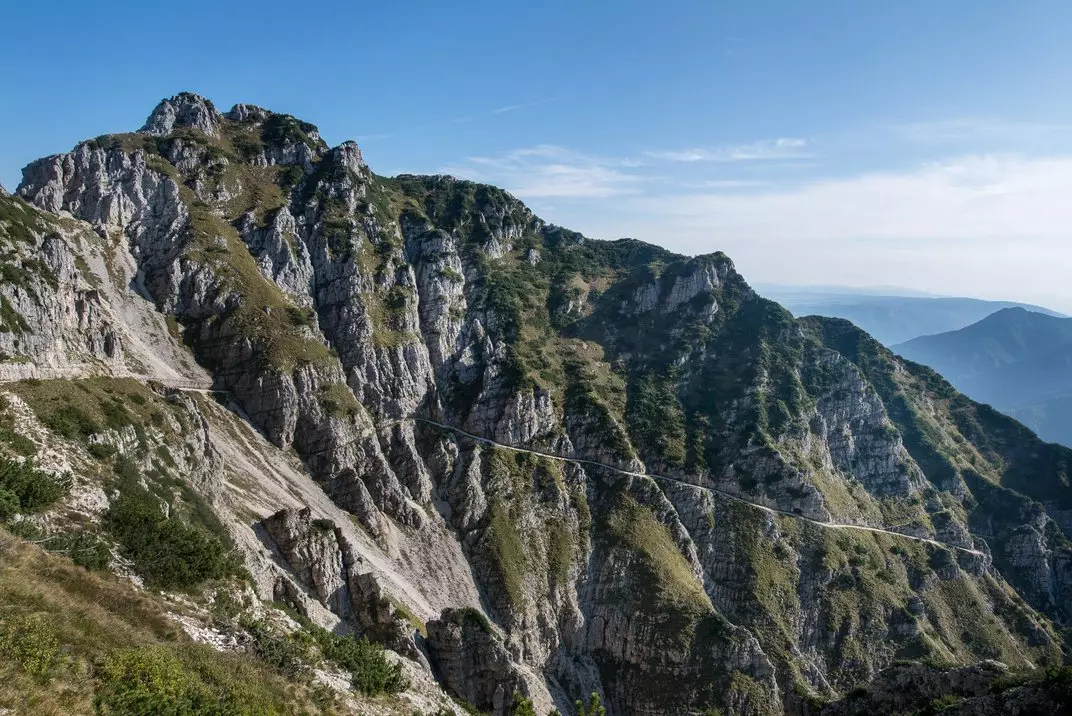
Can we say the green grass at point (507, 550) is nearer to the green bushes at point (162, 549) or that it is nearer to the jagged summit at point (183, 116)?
the green bushes at point (162, 549)

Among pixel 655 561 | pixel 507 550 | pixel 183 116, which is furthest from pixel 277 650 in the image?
pixel 183 116

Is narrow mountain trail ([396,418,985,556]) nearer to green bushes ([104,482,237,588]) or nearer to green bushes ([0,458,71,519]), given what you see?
green bushes ([104,482,237,588])

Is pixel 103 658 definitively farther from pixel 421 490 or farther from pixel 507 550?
pixel 421 490

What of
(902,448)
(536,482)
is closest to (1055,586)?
(902,448)

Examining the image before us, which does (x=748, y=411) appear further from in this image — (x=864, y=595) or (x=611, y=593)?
(x=611, y=593)

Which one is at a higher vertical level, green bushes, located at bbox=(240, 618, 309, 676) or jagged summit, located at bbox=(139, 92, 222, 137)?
jagged summit, located at bbox=(139, 92, 222, 137)

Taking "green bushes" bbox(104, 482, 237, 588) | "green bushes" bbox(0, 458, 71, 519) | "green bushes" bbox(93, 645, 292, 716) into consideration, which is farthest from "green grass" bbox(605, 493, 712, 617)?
"green bushes" bbox(0, 458, 71, 519)
